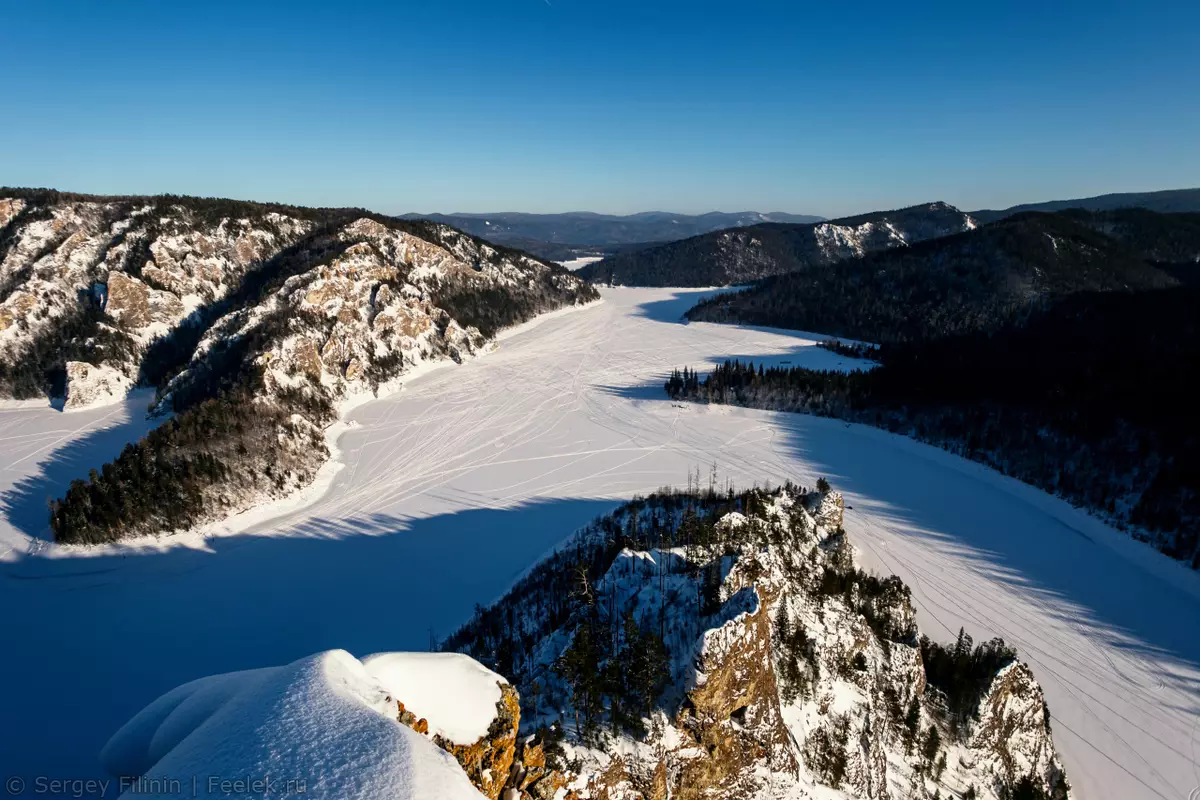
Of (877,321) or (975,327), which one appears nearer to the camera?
(975,327)

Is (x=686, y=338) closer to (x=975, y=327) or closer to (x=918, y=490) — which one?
(x=975, y=327)

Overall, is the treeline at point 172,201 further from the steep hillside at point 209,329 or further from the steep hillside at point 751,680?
the steep hillside at point 751,680

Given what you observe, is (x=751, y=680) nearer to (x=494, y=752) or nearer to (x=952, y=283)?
(x=494, y=752)

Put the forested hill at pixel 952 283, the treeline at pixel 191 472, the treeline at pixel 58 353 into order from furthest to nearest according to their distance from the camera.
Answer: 1. the forested hill at pixel 952 283
2. the treeline at pixel 58 353
3. the treeline at pixel 191 472

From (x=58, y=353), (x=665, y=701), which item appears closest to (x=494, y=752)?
(x=665, y=701)

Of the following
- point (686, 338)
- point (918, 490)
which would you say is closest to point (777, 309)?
point (686, 338)

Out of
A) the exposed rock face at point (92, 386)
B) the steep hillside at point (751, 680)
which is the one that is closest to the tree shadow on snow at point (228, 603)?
the steep hillside at point (751, 680)
